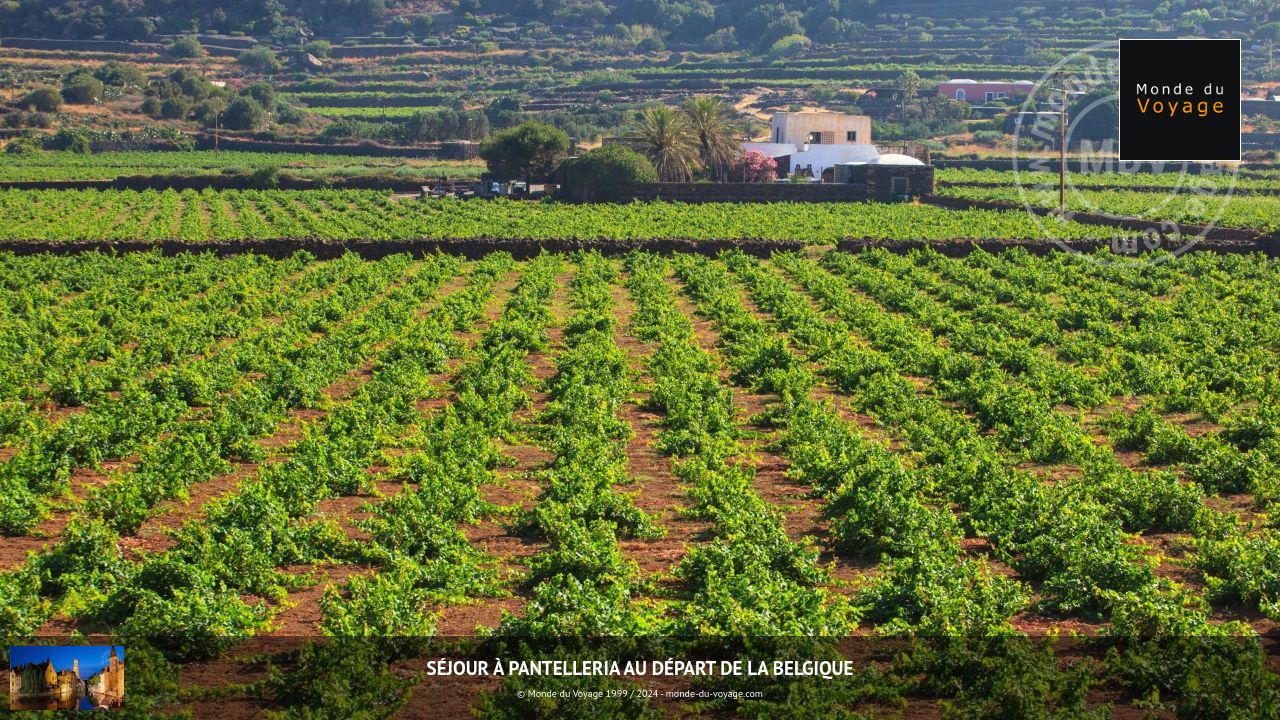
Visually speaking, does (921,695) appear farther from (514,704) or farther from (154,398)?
(154,398)

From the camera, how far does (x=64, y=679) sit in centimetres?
1036

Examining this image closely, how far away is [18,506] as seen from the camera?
1523 cm

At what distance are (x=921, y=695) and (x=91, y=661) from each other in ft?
20.8

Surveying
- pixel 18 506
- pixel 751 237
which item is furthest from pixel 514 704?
pixel 751 237

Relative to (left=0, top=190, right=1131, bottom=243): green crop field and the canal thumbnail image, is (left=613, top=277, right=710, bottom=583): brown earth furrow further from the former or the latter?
(left=0, top=190, right=1131, bottom=243): green crop field

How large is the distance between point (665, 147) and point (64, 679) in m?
59.7

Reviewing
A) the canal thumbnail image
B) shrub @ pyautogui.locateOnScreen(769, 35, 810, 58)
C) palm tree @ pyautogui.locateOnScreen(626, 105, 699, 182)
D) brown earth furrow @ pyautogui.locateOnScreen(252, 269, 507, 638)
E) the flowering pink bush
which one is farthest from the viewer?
shrub @ pyautogui.locateOnScreen(769, 35, 810, 58)

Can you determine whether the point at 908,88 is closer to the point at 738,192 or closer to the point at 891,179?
the point at 891,179

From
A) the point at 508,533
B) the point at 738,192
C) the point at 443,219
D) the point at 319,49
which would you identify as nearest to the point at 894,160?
the point at 738,192

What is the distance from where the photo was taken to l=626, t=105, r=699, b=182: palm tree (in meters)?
68.2

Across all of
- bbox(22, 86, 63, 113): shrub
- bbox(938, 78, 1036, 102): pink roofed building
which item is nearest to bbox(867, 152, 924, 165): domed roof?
bbox(938, 78, 1036, 102): pink roofed building

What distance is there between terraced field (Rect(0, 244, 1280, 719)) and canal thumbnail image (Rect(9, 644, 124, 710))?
296 mm

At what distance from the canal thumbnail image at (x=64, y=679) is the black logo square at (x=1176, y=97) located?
59.2ft

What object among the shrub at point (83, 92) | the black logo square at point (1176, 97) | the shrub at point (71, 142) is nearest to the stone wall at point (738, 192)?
the black logo square at point (1176, 97)
